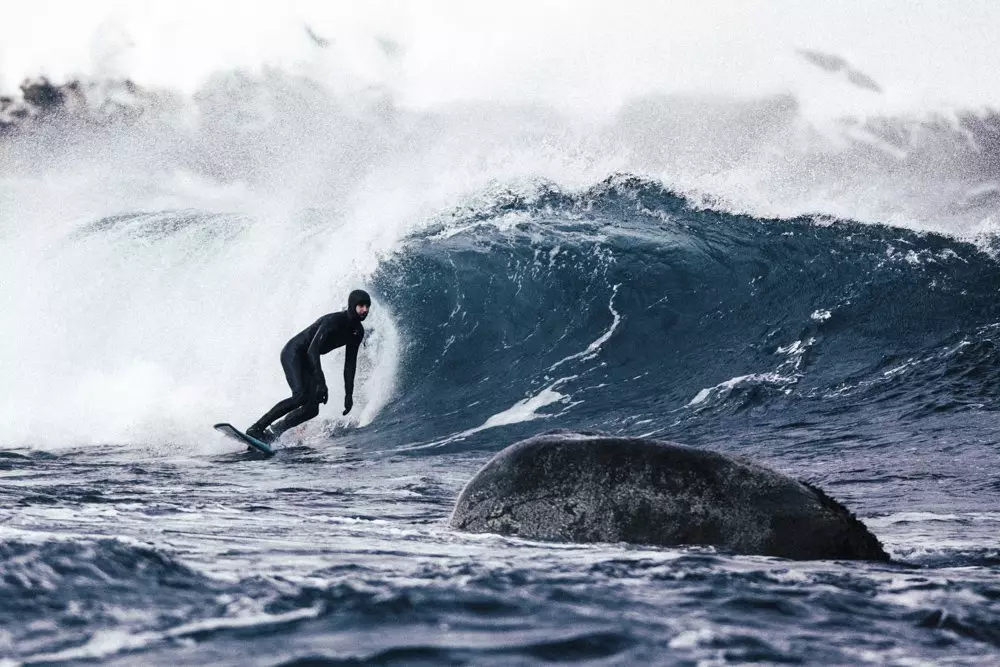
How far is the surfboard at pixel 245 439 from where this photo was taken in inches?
420

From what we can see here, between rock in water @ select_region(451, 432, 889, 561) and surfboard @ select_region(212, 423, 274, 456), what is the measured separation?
217 inches

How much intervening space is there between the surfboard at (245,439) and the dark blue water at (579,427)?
0.31 m

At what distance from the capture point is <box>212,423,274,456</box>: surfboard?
1067 cm

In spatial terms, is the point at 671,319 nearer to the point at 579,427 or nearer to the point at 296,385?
the point at 579,427

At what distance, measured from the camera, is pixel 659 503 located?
5207 millimetres

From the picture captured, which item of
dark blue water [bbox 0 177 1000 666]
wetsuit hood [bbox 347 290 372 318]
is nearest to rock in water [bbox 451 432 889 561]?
dark blue water [bbox 0 177 1000 666]

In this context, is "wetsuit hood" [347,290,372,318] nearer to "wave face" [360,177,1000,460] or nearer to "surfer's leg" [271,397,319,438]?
"surfer's leg" [271,397,319,438]

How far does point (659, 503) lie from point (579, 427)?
6.54 m

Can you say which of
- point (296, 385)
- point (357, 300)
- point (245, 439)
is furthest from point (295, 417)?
point (357, 300)

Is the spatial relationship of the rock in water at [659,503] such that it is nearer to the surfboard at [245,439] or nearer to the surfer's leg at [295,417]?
the surfboard at [245,439]

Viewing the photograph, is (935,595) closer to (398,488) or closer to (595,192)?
(398,488)

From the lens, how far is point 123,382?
14047mm

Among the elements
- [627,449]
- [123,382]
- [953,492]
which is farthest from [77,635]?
[123,382]

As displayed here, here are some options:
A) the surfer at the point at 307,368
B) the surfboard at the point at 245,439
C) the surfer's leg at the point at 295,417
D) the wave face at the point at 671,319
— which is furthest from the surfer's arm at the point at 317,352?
the wave face at the point at 671,319
